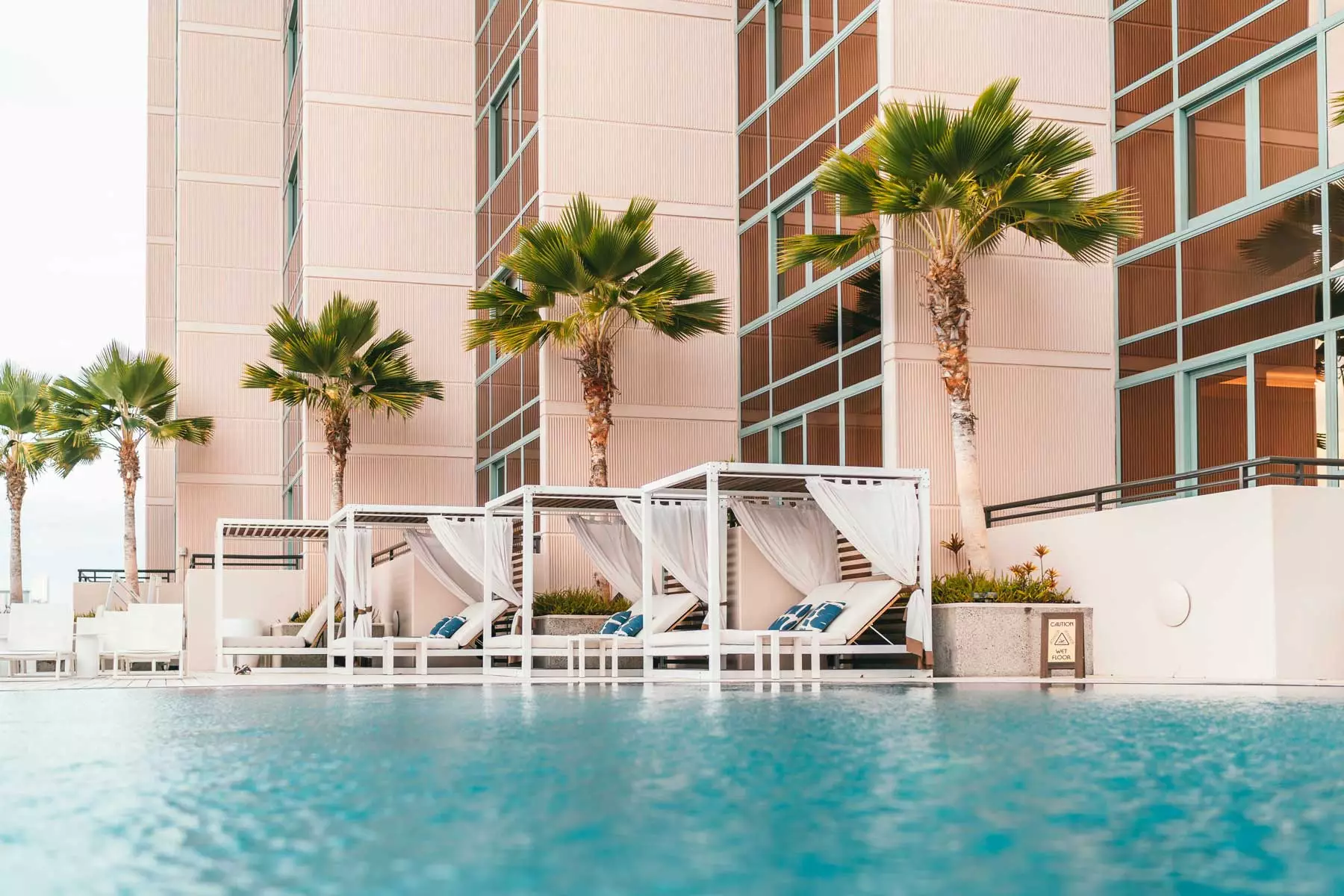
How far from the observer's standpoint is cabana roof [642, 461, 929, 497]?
1391 centimetres

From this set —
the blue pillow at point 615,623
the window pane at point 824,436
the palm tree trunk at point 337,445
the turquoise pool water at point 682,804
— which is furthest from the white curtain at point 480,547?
the turquoise pool water at point 682,804

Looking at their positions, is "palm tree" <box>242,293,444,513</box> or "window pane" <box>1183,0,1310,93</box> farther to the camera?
"palm tree" <box>242,293,444,513</box>

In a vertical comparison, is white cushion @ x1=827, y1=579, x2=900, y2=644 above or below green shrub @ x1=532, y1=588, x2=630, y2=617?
above

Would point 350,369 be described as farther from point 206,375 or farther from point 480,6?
point 206,375

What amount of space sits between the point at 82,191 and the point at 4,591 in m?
38.5

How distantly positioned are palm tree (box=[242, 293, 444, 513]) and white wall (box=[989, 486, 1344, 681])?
43.7 ft

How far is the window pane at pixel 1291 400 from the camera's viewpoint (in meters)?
14.4

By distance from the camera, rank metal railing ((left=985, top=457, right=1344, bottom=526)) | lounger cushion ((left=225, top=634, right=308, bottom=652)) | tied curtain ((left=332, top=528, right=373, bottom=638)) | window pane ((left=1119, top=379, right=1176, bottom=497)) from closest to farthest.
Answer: metal railing ((left=985, top=457, right=1344, bottom=526)) < window pane ((left=1119, top=379, right=1176, bottom=497)) < tied curtain ((left=332, top=528, right=373, bottom=638)) < lounger cushion ((left=225, top=634, right=308, bottom=652))

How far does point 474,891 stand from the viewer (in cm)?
285

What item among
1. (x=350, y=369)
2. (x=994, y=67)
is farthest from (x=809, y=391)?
(x=350, y=369)

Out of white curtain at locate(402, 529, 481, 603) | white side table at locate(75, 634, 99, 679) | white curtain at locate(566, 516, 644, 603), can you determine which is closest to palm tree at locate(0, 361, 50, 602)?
white curtain at locate(402, 529, 481, 603)

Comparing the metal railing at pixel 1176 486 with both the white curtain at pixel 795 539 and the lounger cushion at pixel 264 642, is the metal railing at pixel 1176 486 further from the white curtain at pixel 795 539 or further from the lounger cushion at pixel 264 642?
the lounger cushion at pixel 264 642

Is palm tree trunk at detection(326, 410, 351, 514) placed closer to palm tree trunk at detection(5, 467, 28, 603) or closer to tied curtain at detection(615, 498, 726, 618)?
tied curtain at detection(615, 498, 726, 618)

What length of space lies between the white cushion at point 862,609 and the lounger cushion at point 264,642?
821 cm
